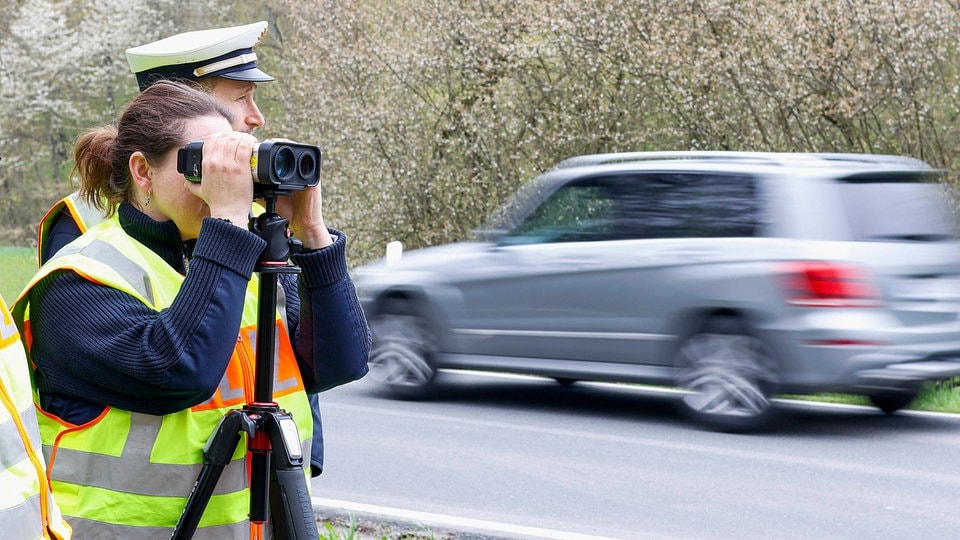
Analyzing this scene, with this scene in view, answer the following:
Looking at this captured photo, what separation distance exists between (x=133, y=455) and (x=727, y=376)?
6.64m

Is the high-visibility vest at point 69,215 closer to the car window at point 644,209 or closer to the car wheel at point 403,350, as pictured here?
A: the car window at point 644,209

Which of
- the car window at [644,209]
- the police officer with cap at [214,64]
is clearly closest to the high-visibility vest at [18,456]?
the police officer with cap at [214,64]

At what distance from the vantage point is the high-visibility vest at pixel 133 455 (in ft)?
6.89

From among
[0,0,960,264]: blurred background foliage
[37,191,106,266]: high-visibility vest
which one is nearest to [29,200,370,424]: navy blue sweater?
[37,191,106,266]: high-visibility vest

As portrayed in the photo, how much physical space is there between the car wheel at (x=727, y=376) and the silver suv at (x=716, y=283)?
0.01m

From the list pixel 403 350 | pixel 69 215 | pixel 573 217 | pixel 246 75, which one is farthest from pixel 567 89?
pixel 69 215

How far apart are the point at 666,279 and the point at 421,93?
1109 centimetres

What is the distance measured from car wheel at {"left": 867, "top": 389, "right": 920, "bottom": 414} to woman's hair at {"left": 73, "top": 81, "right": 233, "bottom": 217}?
7.28 m

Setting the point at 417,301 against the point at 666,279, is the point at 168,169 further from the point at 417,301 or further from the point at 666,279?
the point at 417,301

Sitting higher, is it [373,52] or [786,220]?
[373,52]

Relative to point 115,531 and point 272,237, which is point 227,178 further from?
point 115,531

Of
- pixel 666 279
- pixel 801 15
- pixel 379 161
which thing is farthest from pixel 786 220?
pixel 379 161

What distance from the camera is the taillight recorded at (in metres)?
7.89

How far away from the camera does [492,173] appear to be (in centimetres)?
1859
